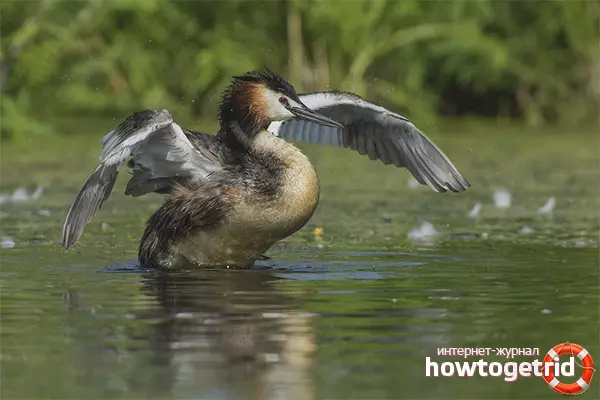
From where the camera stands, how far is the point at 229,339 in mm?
7027

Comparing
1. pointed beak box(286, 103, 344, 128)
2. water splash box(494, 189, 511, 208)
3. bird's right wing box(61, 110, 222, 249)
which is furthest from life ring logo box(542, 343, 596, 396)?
water splash box(494, 189, 511, 208)

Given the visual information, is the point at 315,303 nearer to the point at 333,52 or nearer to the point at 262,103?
the point at 262,103

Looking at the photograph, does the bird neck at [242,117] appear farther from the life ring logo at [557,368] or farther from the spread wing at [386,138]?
the life ring logo at [557,368]

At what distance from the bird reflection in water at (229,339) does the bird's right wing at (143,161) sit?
0.52 meters

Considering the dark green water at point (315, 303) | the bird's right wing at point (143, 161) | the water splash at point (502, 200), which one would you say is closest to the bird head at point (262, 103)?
the bird's right wing at point (143, 161)

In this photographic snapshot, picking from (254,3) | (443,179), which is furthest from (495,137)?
(443,179)

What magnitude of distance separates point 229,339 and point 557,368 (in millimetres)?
1417

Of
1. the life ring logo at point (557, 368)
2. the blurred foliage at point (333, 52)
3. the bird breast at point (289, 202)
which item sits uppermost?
the blurred foliage at point (333, 52)

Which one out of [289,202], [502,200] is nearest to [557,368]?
[289,202]

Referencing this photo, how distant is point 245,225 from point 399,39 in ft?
51.5

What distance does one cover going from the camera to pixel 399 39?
24.9 meters

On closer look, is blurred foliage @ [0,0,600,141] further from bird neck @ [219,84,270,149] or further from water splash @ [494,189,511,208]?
bird neck @ [219,84,270,149]

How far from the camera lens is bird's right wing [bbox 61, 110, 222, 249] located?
9.21 meters

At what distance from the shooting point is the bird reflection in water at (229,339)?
19.6 ft
